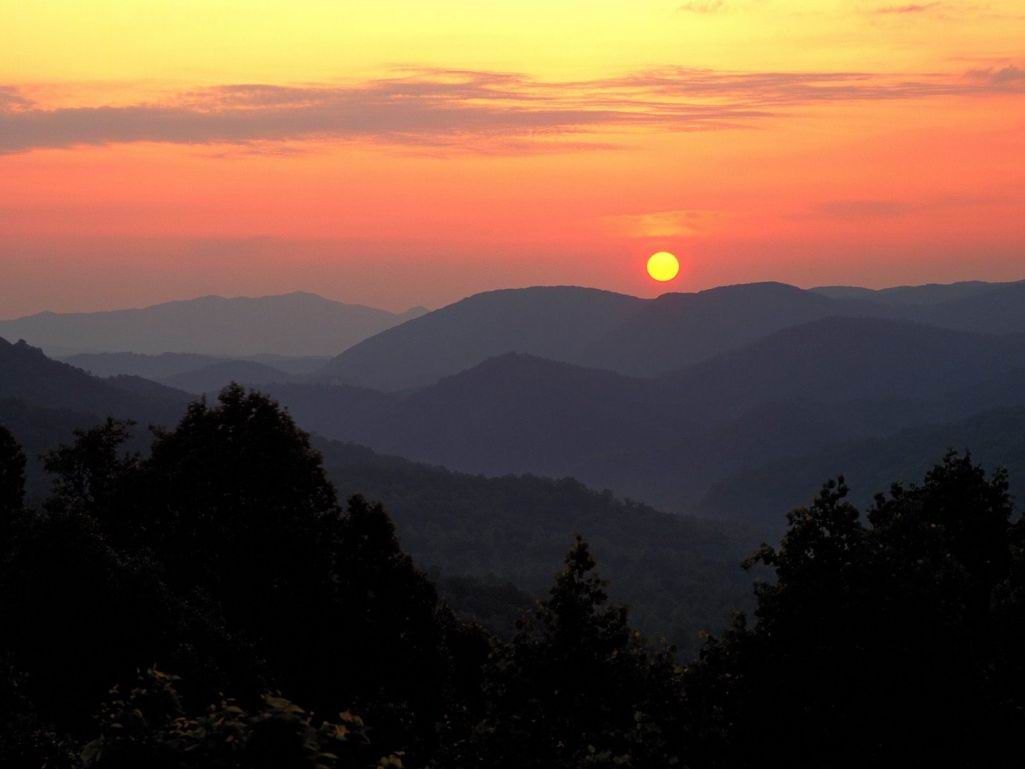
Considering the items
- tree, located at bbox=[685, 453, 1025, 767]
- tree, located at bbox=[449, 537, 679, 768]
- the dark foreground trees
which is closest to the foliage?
the dark foreground trees

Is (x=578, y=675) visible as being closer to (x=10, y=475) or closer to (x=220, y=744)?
(x=220, y=744)

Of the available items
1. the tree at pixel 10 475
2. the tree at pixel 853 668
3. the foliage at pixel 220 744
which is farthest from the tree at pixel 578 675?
the tree at pixel 10 475

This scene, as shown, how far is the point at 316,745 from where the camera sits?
13.2 metres

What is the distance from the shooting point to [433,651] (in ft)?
136

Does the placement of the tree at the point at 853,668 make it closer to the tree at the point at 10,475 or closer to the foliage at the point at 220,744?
the foliage at the point at 220,744

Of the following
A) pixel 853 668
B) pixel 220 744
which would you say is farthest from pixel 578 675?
pixel 220 744

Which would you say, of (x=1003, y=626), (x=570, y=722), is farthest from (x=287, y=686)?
(x=1003, y=626)

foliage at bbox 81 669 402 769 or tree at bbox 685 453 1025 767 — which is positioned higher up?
foliage at bbox 81 669 402 769

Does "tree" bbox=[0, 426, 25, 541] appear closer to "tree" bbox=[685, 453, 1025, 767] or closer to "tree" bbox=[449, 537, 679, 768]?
Answer: "tree" bbox=[449, 537, 679, 768]

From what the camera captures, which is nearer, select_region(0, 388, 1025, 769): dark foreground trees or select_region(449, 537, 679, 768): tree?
select_region(0, 388, 1025, 769): dark foreground trees

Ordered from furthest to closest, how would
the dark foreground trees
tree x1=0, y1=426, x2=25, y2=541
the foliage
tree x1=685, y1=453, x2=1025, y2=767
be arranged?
tree x1=0, y1=426, x2=25, y2=541, tree x1=685, y1=453, x2=1025, y2=767, the dark foreground trees, the foliage

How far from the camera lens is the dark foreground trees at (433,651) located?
19.0 meters

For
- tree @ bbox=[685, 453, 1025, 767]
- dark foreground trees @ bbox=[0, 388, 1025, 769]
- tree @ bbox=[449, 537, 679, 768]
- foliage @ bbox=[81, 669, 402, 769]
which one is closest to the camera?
foliage @ bbox=[81, 669, 402, 769]

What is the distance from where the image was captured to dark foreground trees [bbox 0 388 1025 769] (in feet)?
62.4
